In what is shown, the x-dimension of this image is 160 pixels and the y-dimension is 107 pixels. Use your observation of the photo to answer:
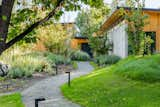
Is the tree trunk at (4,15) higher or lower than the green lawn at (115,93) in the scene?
higher

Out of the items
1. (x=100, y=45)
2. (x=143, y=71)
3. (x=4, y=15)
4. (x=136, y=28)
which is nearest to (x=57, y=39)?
(x=100, y=45)

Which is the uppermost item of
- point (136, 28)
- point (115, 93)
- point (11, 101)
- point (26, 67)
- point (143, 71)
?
point (136, 28)

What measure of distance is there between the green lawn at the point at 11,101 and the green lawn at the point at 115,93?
1.74 m

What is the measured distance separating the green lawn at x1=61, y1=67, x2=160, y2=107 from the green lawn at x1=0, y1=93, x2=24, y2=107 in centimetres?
174

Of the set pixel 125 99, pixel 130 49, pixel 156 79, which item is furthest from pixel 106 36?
pixel 125 99

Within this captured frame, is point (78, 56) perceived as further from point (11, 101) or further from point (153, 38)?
point (11, 101)

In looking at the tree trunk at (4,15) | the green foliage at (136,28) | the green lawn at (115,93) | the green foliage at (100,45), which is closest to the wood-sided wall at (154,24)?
the green foliage at (136,28)

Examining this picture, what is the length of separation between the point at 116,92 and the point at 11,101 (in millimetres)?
3729

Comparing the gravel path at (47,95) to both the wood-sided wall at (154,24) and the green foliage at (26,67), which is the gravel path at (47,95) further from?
the wood-sided wall at (154,24)

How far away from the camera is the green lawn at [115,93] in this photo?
10.3 metres

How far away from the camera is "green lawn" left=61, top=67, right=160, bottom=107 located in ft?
33.8

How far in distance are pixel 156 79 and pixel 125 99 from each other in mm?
3548

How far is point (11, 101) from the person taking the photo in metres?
12.5

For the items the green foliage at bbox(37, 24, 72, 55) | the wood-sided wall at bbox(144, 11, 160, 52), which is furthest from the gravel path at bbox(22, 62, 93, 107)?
the green foliage at bbox(37, 24, 72, 55)
